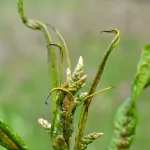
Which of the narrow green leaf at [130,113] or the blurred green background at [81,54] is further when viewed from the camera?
the blurred green background at [81,54]

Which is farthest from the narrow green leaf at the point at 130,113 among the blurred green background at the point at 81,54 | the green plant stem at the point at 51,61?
the blurred green background at the point at 81,54

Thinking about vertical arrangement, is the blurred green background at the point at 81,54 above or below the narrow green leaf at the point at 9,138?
above

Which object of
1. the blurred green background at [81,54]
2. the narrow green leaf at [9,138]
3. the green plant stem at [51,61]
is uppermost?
the blurred green background at [81,54]

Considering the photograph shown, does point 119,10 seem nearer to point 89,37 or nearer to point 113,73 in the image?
point 89,37

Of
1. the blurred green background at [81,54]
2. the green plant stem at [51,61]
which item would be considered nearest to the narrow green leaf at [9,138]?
the green plant stem at [51,61]

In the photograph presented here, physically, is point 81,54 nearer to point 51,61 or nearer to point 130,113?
point 51,61

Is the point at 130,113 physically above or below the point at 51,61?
below

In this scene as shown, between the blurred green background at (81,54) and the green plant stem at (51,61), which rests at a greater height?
the blurred green background at (81,54)

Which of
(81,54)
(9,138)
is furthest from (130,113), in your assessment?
(81,54)

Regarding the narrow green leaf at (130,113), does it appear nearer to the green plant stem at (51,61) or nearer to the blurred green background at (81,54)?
the green plant stem at (51,61)
